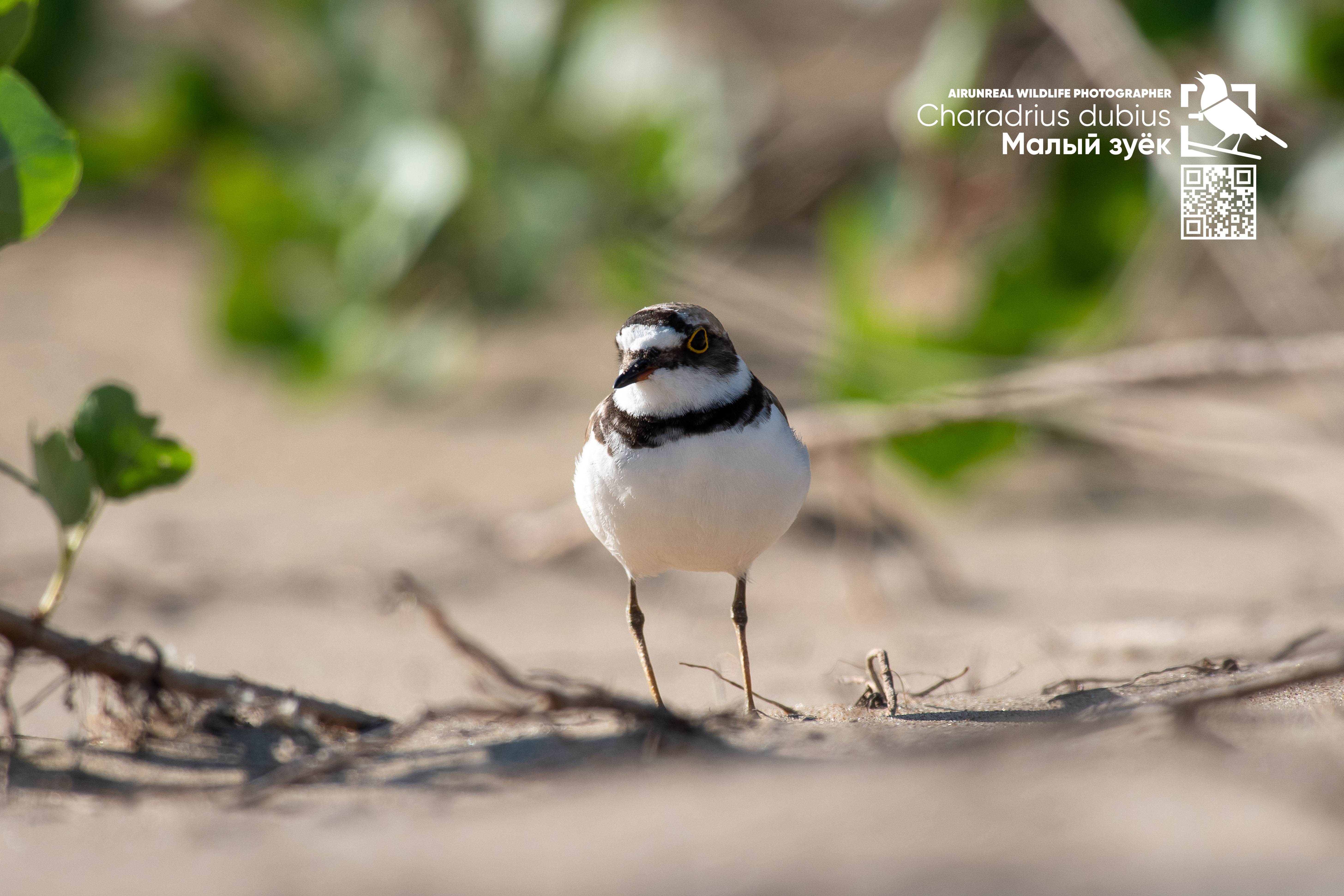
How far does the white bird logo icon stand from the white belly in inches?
179

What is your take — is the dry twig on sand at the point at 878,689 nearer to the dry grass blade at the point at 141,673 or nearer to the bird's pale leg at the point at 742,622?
the bird's pale leg at the point at 742,622

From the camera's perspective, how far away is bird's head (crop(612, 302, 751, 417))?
9.39 feet

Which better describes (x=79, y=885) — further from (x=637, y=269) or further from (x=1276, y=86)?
(x=1276, y=86)

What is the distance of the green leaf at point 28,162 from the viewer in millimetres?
2883

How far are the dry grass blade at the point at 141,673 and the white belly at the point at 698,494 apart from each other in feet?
2.54

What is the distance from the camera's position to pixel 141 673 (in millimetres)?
2816

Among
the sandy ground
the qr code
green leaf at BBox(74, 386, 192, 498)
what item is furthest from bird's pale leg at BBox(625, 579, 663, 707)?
the qr code

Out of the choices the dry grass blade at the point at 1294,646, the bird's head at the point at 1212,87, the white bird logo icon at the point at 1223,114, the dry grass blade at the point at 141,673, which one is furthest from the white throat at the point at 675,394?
the bird's head at the point at 1212,87

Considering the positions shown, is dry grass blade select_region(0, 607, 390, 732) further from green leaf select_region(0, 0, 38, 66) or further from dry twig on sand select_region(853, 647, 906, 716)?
green leaf select_region(0, 0, 38, 66)

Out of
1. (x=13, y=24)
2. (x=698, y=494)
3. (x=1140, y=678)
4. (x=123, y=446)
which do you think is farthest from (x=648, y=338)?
(x=13, y=24)

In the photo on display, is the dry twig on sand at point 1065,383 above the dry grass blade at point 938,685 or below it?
above

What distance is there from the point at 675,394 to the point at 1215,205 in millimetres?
4581

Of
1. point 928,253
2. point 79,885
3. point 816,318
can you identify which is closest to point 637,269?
point 928,253

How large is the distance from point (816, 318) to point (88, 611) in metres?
5.67
